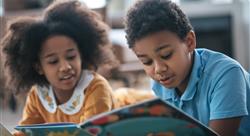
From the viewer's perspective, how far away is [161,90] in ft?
3.89

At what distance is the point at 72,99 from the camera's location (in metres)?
1.39

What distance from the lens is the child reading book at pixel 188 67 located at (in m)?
0.95

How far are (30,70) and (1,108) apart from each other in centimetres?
155

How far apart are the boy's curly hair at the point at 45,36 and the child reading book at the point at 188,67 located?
401 millimetres

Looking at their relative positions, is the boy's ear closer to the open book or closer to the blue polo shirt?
the blue polo shirt

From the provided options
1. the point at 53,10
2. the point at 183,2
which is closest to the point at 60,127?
the point at 53,10

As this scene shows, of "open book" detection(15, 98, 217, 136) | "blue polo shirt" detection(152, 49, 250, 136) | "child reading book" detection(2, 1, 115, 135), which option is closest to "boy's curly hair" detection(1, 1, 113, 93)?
"child reading book" detection(2, 1, 115, 135)

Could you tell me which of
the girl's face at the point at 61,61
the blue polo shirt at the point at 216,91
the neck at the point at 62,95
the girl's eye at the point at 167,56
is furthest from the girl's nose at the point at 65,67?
the girl's eye at the point at 167,56

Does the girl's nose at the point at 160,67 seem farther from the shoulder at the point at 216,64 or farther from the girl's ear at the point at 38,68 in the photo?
the girl's ear at the point at 38,68

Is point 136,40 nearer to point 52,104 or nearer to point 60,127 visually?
point 60,127

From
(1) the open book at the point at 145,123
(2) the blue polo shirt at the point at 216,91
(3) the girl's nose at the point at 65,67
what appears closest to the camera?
(1) the open book at the point at 145,123

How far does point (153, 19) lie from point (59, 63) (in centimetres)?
43

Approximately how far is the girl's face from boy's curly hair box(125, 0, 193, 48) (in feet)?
1.10

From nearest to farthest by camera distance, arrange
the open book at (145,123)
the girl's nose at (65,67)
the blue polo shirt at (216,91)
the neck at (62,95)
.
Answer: the open book at (145,123) < the blue polo shirt at (216,91) < the girl's nose at (65,67) < the neck at (62,95)
